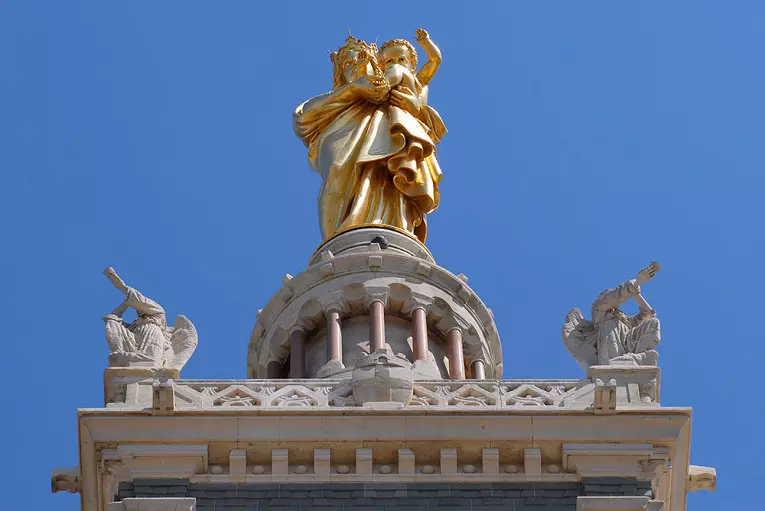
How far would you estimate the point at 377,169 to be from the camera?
52.2 metres

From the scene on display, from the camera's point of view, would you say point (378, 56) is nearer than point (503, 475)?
No

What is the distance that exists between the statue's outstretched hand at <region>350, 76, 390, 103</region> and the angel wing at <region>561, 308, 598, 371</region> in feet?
42.2

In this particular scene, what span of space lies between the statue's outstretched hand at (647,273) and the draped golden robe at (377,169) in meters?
9.76

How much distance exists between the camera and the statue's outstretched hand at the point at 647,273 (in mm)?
41834

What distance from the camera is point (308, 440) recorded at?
3781cm

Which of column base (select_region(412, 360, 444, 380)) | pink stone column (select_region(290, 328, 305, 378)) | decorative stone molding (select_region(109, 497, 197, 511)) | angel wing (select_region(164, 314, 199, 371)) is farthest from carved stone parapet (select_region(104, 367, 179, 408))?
pink stone column (select_region(290, 328, 305, 378))

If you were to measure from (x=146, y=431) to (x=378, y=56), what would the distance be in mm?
19494

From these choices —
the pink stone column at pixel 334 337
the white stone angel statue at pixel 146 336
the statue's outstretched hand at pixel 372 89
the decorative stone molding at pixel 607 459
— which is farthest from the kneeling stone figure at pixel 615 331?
the statue's outstretched hand at pixel 372 89

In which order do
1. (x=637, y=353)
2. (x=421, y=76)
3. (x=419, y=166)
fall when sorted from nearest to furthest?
(x=637, y=353) < (x=419, y=166) < (x=421, y=76)

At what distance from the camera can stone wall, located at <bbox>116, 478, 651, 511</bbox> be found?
37.2 m

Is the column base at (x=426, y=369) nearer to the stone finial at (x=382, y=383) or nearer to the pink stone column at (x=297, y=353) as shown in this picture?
the pink stone column at (x=297, y=353)

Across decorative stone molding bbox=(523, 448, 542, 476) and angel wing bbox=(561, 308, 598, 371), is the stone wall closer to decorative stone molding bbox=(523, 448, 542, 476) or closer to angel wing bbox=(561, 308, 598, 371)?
decorative stone molding bbox=(523, 448, 542, 476)

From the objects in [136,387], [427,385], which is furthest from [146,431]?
[427,385]

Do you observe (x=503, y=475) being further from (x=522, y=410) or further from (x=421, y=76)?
(x=421, y=76)
